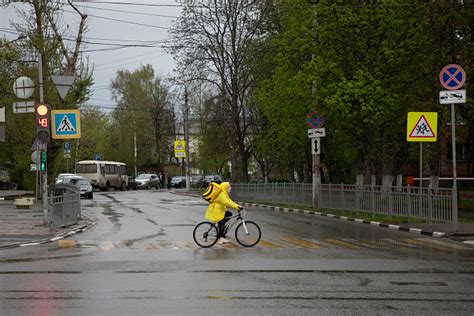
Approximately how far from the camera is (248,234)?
50.6ft

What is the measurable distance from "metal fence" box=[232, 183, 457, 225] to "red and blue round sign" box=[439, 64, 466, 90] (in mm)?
3029

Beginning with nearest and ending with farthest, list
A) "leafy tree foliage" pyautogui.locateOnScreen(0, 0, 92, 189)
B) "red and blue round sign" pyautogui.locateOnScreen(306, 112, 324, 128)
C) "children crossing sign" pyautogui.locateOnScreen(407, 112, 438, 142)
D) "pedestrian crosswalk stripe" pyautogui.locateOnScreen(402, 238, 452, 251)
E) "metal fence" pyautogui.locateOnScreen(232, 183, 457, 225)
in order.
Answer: "pedestrian crosswalk stripe" pyautogui.locateOnScreen(402, 238, 452, 251)
"children crossing sign" pyautogui.locateOnScreen(407, 112, 438, 142)
"metal fence" pyautogui.locateOnScreen(232, 183, 457, 225)
"red and blue round sign" pyautogui.locateOnScreen(306, 112, 324, 128)
"leafy tree foliage" pyautogui.locateOnScreen(0, 0, 92, 189)

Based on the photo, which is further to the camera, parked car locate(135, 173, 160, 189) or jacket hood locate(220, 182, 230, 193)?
parked car locate(135, 173, 160, 189)

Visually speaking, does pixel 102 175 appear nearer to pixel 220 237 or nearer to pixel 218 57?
pixel 218 57

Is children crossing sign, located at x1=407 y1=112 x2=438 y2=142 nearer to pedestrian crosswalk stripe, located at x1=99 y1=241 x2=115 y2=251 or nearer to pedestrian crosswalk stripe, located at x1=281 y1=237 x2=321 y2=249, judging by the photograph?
pedestrian crosswalk stripe, located at x1=281 y1=237 x2=321 y2=249

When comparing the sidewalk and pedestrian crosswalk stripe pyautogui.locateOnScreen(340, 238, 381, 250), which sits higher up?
the sidewalk

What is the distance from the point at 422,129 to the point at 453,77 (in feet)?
7.51

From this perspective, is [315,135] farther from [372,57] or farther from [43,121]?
[43,121]

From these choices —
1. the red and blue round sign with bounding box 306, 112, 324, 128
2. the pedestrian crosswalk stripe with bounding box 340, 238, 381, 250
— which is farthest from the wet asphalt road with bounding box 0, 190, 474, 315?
the red and blue round sign with bounding box 306, 112, 324, 128

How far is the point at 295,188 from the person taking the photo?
32.7 metres

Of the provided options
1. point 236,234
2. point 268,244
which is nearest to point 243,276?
point 236,234

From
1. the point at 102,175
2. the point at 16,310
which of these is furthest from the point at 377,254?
the point at 102,175

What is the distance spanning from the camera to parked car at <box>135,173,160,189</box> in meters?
76.6

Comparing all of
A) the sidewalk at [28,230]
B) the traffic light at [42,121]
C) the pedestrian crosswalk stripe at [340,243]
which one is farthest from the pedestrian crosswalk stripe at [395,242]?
the traffic light at [42,121]
